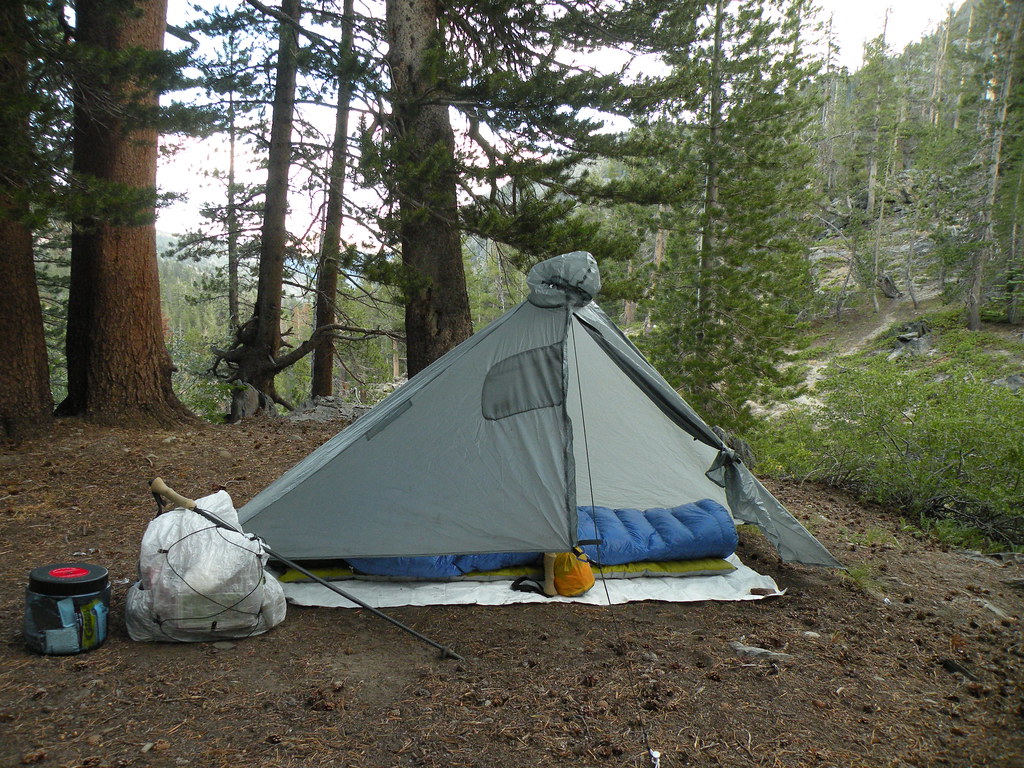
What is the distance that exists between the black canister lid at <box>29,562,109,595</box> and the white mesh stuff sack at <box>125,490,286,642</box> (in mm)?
174

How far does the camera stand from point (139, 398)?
249 inches

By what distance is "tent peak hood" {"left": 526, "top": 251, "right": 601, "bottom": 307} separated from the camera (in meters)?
3.67

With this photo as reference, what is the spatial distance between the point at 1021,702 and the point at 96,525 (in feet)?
17.5

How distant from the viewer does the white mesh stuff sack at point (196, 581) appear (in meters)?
2.71

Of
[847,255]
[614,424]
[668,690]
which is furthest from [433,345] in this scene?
[847,255]

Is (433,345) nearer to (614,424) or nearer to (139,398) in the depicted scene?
(614,424)

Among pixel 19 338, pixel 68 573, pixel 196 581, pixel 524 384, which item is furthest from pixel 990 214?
pixel 68 573

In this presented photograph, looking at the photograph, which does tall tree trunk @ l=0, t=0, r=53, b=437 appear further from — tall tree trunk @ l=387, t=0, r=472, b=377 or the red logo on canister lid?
the red logo on canister lid

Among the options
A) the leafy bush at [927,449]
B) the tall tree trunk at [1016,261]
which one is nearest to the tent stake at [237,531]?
the leafy bush at [927,449]

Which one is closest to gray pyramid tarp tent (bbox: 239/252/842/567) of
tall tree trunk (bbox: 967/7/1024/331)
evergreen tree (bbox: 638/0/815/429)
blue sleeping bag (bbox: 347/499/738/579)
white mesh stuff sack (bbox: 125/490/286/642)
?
blue sleeping bag (bbox: 347/499/738/579)

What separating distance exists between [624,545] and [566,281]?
1.67 m

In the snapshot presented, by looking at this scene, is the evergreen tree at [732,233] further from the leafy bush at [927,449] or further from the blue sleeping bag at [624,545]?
the blue sleeping bag at [624,545]

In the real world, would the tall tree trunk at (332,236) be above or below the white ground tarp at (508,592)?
above

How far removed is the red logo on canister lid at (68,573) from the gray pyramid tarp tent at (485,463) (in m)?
0.84
